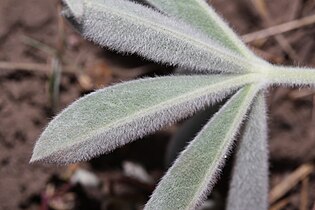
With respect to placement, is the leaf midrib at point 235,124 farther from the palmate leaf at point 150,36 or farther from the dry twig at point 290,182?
the dry twig at point 290,182

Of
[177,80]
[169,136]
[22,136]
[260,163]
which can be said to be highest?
[177,80]

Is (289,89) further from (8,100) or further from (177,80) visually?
(8,100)

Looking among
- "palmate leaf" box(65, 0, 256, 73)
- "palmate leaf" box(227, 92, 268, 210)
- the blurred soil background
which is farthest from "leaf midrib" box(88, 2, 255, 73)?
the blurred soil background

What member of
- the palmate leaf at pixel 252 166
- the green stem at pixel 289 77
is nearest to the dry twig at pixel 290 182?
the palmate leaf at pixel 252 166

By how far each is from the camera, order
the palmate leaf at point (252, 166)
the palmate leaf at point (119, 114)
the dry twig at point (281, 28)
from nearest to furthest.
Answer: the palmate leaf at point (119, 114), the palmate leaf at point (252, 166), the dry twig at point (281, 28)

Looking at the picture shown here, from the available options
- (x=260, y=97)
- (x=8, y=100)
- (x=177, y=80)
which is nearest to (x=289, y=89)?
(x=260, y=97)

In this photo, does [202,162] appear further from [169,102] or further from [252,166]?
[252,166]

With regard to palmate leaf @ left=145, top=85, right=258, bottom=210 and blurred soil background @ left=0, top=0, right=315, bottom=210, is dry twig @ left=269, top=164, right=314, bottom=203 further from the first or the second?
palmate leaf @ left=145, top=85, right=258, bottom=210

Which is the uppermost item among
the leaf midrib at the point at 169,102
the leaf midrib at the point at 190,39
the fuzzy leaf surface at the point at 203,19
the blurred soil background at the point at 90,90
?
the fuzzy leaf surface at the point at 203,19
